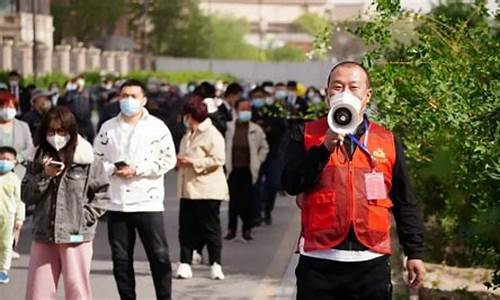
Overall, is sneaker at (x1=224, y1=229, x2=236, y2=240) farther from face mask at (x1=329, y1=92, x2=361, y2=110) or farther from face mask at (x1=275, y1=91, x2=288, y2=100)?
face mask at (x1=329, y1=92, x2=361, y2=110)

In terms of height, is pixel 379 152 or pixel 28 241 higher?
pixel 379 152

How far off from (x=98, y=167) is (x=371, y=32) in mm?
3006

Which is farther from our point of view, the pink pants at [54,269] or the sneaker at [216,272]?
the sneaker at [216,272]

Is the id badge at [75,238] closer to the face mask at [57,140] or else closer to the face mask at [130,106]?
the face mask at [57,140]

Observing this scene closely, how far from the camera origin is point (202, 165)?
13.2 m

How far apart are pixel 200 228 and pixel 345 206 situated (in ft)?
22.7

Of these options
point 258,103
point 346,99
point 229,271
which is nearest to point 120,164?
point 229,271

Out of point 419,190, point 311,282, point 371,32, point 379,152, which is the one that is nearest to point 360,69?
point 379,152

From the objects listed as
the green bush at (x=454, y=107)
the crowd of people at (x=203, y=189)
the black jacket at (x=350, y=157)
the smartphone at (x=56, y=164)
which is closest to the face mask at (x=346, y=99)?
the crowd of people at (x=203, y=189)

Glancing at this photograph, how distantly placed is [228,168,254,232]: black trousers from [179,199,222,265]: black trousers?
2638mm

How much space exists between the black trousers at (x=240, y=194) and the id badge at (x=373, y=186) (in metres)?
9.52

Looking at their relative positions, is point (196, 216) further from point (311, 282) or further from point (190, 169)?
point (311, 282)

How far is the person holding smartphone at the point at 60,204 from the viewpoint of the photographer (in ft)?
30.7

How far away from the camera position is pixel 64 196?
9383 mm
